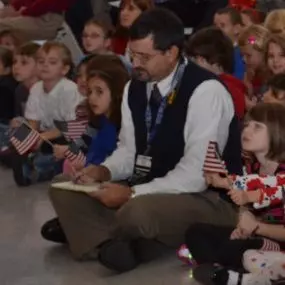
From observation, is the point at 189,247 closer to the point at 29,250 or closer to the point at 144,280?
the point at 144,280

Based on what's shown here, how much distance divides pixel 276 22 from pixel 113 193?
6.96ft

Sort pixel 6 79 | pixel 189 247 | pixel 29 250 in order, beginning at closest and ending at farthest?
1. pixel 189 247
2. pixel 29 250
3. pixel 6 79

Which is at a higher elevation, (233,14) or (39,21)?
(233,14)

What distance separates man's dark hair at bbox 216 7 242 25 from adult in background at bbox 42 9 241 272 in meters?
2.17

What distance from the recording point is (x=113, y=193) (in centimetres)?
326

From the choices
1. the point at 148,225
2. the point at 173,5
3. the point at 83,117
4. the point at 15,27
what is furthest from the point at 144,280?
the point at 15,27

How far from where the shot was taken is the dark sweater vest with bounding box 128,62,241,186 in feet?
10.6

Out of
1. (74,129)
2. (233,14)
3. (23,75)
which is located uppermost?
(233,14)

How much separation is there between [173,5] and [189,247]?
3.15 m

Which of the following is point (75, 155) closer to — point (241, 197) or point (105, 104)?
point (105, 104)

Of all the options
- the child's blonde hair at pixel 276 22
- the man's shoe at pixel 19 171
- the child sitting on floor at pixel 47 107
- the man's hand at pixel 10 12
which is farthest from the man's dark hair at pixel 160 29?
the man's hand at pixel 10 12

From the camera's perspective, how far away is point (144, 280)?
10.4 ft

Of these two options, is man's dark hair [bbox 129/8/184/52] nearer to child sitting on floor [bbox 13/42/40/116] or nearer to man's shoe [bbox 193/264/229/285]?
man's shoe [bbox 193/264/229/285]

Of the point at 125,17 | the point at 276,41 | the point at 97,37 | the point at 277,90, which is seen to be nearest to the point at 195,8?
the point at 125,17
